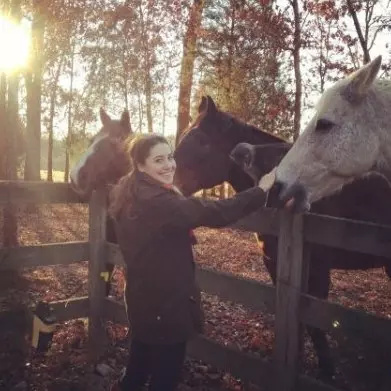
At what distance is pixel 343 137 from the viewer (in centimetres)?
343

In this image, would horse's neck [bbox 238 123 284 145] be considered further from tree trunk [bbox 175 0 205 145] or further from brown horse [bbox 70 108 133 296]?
tree trunk [bbox 175 0 205 145]

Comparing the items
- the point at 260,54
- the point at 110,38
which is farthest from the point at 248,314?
the point at 110,38

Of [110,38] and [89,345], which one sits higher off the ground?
[110,38]

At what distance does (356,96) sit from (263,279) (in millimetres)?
5636

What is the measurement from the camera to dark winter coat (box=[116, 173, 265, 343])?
8.59 feet

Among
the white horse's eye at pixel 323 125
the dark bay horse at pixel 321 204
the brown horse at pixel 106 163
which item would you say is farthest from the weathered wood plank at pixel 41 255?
the white horse's eye at pixel 323 125

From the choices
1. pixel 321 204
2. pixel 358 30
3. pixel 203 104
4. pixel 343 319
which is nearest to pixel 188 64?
pixel 358 30

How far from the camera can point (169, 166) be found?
109 inches

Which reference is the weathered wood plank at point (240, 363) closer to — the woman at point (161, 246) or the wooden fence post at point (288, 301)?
the wooden fence post at point (288, 301)

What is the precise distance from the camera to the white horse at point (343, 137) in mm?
3422

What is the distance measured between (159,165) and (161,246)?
525 millimetres

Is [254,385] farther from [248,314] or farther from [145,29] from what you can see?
[145,29]

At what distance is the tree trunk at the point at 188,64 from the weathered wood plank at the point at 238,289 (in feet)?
42.6

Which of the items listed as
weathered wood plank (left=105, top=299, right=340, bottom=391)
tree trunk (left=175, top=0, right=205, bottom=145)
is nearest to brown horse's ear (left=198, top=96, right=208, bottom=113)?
weathered wood plank (left=105, top=299, right=340, bottom=391)
